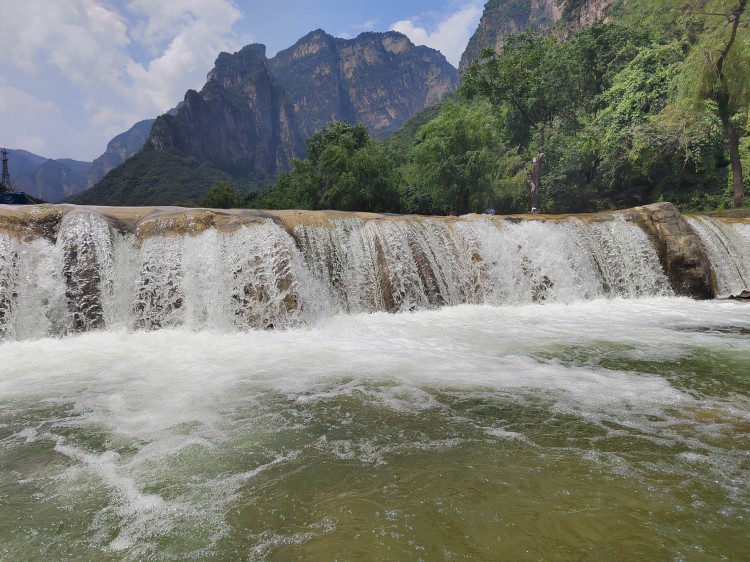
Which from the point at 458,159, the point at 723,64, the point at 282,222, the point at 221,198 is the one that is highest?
the point at 221,198

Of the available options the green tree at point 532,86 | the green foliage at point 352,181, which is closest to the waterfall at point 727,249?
the green tree at point 532,86

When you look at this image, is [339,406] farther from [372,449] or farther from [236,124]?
[236,124]

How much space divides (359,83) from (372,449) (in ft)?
668

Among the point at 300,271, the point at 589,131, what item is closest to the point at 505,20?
the point at 589,131

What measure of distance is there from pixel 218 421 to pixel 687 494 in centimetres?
329

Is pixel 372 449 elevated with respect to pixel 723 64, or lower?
lower

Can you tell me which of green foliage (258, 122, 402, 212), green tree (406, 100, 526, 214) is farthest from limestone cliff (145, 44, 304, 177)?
green tree (406, 100, 526, 214)

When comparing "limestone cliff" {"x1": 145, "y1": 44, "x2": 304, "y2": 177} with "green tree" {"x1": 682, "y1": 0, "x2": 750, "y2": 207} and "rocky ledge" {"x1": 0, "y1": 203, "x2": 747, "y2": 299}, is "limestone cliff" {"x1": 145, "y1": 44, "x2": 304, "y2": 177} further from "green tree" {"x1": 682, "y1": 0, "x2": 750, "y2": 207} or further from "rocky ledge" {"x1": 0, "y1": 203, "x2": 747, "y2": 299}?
"rocky ledge" {"x1": 0, "y1": 203, "x2": 747, "y2": 299}

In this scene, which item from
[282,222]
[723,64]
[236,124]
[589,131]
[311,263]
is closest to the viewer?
[311,263]

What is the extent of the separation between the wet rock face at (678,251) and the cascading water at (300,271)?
31 cm

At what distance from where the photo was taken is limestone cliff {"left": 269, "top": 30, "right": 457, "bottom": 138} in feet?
595

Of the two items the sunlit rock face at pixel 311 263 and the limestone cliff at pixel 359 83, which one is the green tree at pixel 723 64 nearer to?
the sunlit rock face at pixel 311 263

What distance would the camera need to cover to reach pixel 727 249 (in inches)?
465

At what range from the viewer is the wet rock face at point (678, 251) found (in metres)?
10.8
